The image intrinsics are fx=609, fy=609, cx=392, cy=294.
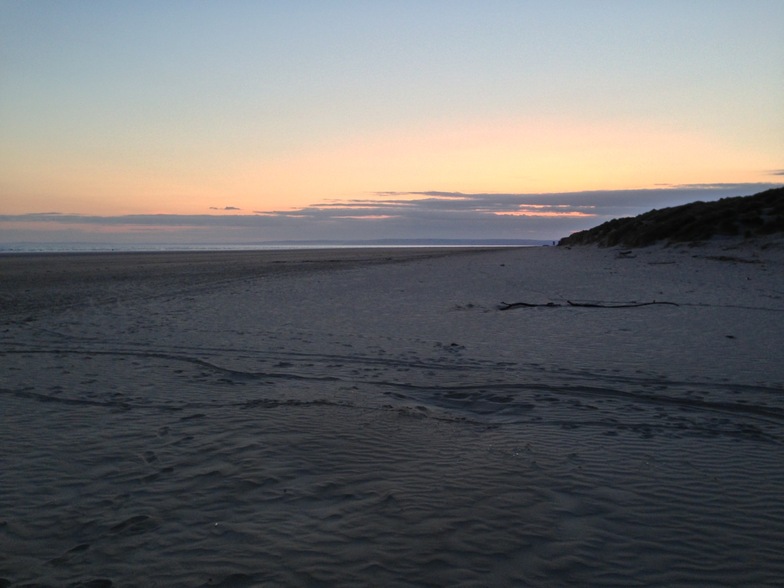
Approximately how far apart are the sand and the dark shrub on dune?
624 inches

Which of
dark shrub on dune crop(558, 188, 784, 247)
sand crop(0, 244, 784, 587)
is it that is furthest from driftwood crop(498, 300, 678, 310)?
dark shrub on dune crop(558, 188, 784, 247)

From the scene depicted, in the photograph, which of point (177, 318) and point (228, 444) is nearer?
point (228, 444)

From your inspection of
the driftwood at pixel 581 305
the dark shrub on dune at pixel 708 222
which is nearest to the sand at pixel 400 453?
the driftwood at pixel 581 305

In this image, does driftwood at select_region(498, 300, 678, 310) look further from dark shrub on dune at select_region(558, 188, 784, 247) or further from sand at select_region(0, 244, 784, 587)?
dark shrub on dune at select_region(558, 188, 784, 247)

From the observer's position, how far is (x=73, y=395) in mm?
6957

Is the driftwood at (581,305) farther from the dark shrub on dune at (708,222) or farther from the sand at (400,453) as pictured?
the dark shrub on dune at (708,222)

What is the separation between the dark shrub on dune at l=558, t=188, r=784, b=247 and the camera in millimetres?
24969

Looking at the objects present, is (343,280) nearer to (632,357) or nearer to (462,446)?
(632,357)

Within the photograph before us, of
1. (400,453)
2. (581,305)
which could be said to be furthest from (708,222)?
(400,453)

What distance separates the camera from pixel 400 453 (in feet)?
16.5

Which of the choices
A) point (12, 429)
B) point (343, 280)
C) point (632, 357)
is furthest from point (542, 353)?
point (343, 280)

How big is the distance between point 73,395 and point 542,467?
17.4 feet

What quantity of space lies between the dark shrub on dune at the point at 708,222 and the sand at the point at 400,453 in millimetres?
15853

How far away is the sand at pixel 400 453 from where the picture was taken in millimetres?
3410
